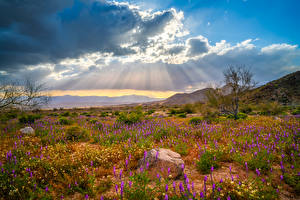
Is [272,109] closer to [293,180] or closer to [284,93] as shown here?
[293,180]

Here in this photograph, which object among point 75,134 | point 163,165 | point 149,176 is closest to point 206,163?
point 163,165

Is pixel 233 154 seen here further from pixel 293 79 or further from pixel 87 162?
pixel 293 79

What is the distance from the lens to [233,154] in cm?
474

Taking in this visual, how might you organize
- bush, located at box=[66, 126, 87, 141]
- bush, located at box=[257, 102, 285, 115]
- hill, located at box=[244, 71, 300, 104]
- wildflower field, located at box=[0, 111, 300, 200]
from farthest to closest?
hill, located at box=[244, 71, 300, 104] → bush, located at box=[257, 102, 285, 115] → bush, located at box=[66, 126, 87, 141] → wildflower field, located at box=[0, 111, 300, 200]

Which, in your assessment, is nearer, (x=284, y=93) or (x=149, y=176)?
(x=149, y=176)

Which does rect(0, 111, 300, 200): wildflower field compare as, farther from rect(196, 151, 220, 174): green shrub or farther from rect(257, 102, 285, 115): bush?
rect(257, 102, 285, 115): bush

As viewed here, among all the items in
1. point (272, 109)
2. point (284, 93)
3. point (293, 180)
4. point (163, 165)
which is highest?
point (284, 93)

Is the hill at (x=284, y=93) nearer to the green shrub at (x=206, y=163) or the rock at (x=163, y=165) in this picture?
the green shrub at (x=206, y=163)

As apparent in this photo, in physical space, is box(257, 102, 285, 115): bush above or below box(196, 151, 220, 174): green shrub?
below

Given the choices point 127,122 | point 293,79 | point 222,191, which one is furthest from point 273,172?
point 293,79

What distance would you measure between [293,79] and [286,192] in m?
65.3

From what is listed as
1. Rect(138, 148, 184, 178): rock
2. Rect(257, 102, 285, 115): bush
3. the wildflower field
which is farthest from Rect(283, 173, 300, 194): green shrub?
Rect(257, 102, 285, 115): bush

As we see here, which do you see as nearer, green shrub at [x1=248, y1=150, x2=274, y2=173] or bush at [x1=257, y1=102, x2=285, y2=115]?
green shrub at [x1=248, y1=150, x2=274, y2=173]

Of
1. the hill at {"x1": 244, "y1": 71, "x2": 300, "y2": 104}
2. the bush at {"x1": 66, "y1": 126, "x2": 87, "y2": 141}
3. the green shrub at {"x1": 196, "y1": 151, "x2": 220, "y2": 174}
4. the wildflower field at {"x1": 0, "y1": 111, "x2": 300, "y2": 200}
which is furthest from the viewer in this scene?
the hill at {"x1": 244, "y1": 71, "x2": 300, "y2": 104}
